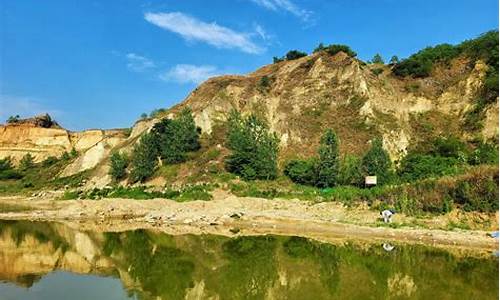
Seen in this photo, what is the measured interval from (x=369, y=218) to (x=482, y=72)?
33.3 meters

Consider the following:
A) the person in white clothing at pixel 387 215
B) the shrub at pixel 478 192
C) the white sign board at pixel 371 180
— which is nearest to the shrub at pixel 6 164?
the white sign board at pixel 371 180

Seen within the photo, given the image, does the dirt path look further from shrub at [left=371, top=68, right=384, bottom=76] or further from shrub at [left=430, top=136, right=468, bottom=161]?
shrub at [left=371, top=68, right=384, bottom=76]

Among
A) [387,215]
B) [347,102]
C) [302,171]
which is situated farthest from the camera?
[347,102]

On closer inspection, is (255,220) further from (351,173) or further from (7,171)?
(7,171)

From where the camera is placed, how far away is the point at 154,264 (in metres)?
18.3

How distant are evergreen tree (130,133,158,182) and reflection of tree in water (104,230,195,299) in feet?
86.4

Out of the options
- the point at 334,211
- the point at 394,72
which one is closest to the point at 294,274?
the point at 334,211

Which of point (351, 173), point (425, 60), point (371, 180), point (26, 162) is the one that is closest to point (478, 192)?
point (371, 180)

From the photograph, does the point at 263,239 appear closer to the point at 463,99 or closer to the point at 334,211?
the point at 334,211

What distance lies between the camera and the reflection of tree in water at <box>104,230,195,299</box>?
1471cm

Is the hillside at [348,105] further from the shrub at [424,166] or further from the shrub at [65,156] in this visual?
the shrub at [65,156]

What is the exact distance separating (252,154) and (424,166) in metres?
16.0

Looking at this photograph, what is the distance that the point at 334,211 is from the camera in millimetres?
30062

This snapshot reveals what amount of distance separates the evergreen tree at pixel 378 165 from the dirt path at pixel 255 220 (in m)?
9.51
